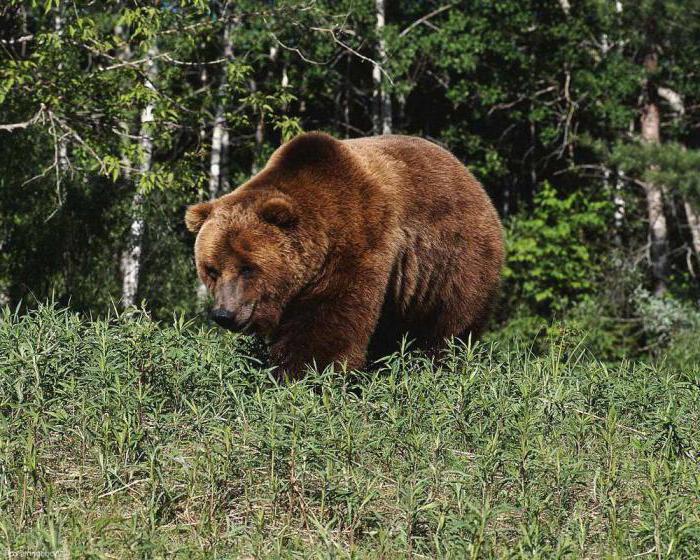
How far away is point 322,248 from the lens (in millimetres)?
5617

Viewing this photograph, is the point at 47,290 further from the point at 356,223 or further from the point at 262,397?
the point at 262,397

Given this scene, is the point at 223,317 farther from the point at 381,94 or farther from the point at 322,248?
the point at 381,94

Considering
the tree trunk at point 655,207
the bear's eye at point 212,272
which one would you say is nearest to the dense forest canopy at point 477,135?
the tree trunk at point 655,207

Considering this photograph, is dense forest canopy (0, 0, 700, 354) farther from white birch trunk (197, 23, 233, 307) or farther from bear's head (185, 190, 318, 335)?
bear's head (185, 190, 318, 335)

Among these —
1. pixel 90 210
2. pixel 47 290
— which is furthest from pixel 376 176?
pixel 90 210

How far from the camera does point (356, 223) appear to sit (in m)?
5.70

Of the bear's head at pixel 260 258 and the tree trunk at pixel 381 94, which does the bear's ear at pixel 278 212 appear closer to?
the bear's head at pixel 260 258

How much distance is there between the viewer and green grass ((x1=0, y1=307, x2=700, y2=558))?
137 inches

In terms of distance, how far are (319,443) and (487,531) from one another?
802mm

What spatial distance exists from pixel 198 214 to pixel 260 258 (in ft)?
1.92

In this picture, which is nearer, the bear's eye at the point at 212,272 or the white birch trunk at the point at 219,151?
the bear's eye at the point at 212,272

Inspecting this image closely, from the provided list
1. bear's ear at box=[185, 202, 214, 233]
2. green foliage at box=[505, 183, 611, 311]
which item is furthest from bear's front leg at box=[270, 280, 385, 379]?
green foliage at box=[505, 183, 611, 311]

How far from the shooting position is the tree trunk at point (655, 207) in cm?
1684

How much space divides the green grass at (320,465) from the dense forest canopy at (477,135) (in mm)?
5500
